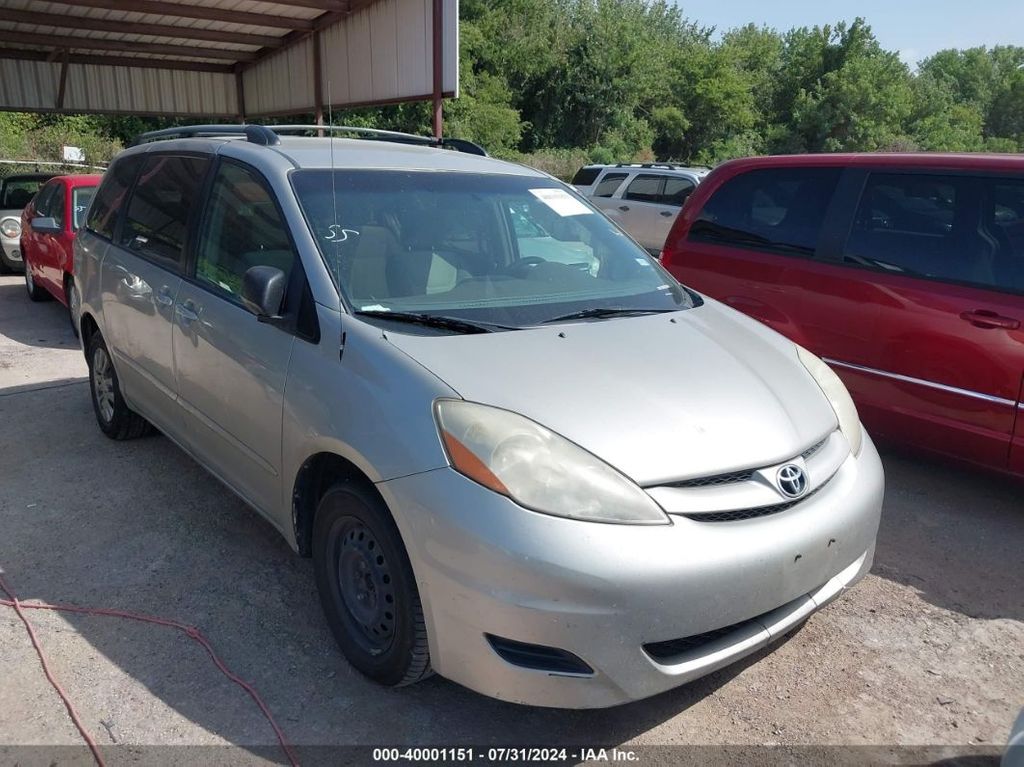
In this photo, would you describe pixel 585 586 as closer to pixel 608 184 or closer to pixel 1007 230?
pixel 1007 230

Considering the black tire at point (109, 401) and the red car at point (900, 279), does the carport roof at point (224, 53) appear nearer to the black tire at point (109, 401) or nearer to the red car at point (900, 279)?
the red car at point (900, 279)

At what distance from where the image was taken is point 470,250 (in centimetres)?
342

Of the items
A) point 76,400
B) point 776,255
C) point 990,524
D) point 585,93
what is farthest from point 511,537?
point 585,93

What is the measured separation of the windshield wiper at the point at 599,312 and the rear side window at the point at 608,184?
12.1 meters

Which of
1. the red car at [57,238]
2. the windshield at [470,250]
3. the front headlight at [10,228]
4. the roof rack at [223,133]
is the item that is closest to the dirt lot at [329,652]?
the windshield at [470,250]

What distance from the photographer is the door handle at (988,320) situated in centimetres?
405

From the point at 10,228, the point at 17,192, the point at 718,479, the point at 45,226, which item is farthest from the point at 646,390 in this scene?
the point at 17,192

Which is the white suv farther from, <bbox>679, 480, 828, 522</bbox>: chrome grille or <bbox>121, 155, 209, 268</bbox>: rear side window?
<bbox>679, 480, 828, 522</bbox>: chrome grille

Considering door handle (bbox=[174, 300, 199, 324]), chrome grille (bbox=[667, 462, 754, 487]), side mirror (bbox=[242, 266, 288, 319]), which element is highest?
side mirror (bbox=[242, 266, 288, 319])

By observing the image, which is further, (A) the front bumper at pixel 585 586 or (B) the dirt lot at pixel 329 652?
(B) the dirt lot at pixel 329 652

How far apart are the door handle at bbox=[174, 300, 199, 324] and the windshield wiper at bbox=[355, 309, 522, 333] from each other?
3.80 feet

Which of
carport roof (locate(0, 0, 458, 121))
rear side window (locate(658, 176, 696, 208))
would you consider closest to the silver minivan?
carport roof (locate(0, 0, 458, 121))

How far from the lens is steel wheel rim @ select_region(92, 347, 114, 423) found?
4.96m

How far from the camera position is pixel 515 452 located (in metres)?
2.37
